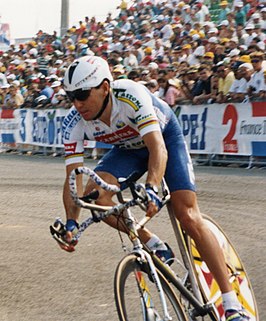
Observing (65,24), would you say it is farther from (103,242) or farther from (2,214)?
(103,242)

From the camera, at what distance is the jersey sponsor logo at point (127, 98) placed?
4.68 metres

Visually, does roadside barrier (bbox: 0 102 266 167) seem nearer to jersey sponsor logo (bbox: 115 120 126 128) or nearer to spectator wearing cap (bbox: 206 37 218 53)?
spectator wearing cap (bbox: 206 37 218 53)

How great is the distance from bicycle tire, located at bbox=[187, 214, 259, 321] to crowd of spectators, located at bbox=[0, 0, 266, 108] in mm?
9507

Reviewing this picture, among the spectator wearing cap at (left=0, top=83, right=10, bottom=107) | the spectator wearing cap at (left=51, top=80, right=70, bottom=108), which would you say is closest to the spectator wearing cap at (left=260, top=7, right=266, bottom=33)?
the spectator wearing cap at (left=51, top=80, right=70, bottom=108)

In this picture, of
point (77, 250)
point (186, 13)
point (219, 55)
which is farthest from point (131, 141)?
point (186, 13)

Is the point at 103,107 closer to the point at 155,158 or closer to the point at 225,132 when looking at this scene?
the point at 155,158

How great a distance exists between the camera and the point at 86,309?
239 inches

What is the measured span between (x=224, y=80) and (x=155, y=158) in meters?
11.6

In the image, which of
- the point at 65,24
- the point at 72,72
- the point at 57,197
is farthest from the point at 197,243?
the point at 65,24

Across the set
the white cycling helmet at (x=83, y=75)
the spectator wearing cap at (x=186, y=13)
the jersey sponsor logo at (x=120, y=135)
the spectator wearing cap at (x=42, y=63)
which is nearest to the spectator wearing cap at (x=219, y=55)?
the spectator wearing cap at (x=186, y=13)

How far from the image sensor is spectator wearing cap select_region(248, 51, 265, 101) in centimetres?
1482

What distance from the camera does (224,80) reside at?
1585 centimetres

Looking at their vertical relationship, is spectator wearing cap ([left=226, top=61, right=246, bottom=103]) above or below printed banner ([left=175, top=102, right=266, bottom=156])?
above

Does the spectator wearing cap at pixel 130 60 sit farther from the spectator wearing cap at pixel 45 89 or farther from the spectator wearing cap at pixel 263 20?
the spectator wearing cap at pixel 263 20
